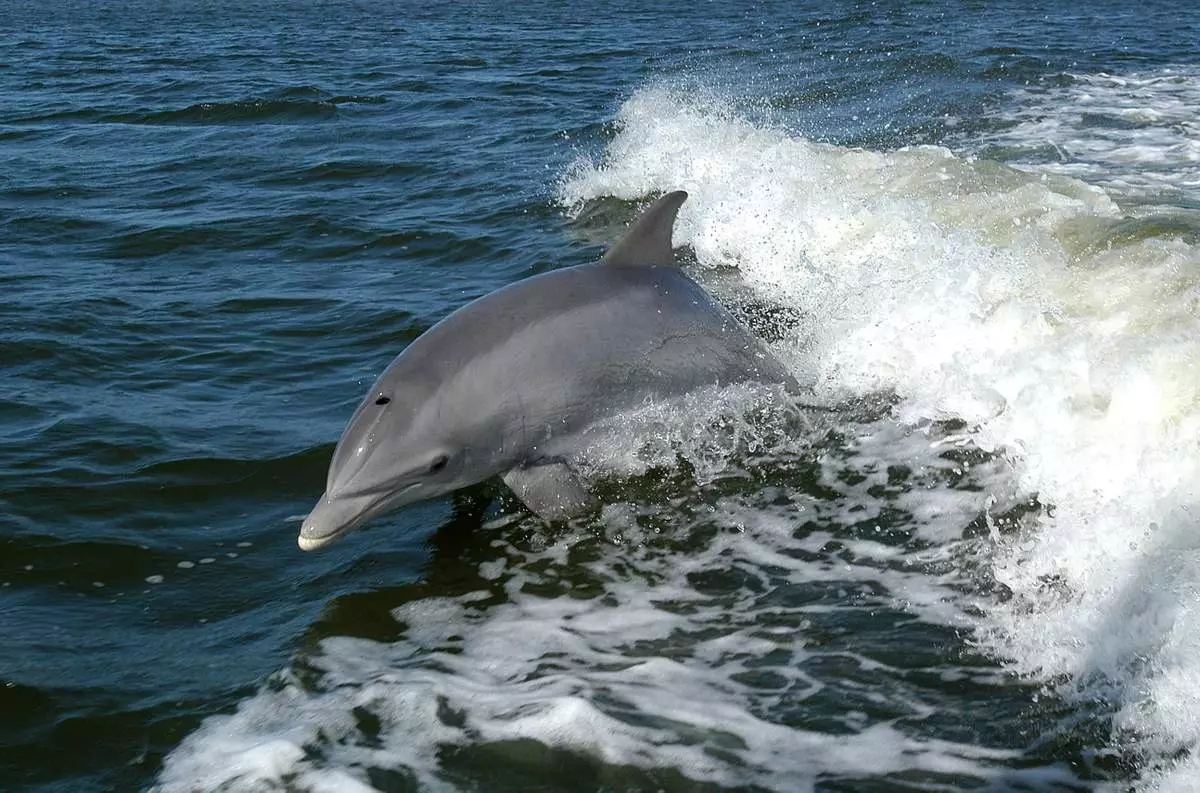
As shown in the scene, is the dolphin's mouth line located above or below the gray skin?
below

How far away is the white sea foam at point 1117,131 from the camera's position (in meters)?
14.3

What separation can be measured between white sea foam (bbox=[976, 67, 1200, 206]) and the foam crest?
1.22ft

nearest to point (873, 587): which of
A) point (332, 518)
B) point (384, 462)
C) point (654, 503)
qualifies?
point (654, 503)

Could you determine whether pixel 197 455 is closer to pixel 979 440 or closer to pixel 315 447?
pixel 315 447

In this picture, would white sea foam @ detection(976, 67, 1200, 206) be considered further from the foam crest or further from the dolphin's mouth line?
the dolphin's mouth line

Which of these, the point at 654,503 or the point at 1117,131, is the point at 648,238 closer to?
the point at 654,503

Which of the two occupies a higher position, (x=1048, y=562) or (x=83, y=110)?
(x=83, y=110)

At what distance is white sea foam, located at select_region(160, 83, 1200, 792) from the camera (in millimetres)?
5027

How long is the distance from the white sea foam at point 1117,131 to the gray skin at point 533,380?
7.18 m

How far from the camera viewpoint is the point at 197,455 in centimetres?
814

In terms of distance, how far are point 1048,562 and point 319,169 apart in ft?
43.3

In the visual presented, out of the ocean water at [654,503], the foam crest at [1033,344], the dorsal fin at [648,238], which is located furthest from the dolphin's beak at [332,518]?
the foam crest at [1033,344]

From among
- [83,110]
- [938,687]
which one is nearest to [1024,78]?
[83,110]

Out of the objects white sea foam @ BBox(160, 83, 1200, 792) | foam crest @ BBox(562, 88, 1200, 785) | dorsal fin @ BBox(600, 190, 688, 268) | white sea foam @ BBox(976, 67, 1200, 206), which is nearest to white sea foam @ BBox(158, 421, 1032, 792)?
white sea foam @ BBox(160, 83, 1200, 792)
